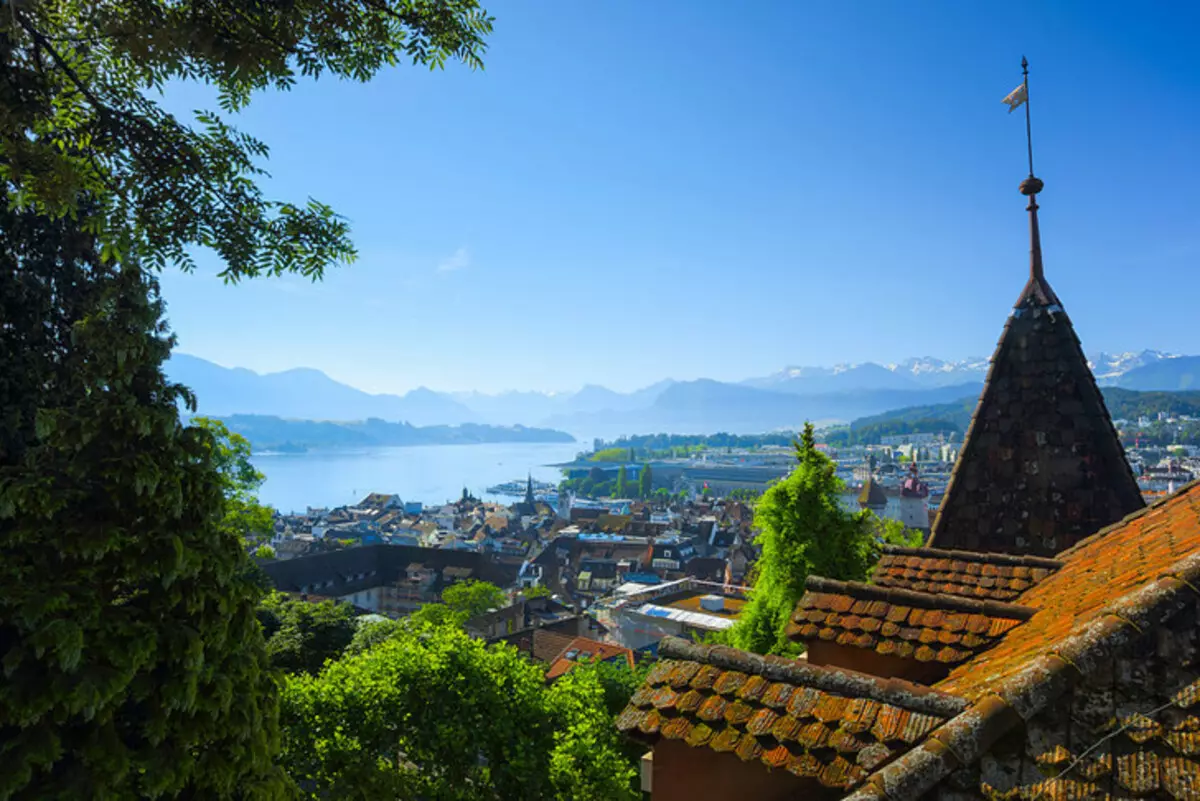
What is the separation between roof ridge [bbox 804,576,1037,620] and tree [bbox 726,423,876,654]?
333 inches

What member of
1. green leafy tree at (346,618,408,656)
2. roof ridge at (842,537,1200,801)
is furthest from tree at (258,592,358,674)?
roof ridge at (842,537,1200,801)

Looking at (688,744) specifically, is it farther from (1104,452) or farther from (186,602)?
(1104,452)

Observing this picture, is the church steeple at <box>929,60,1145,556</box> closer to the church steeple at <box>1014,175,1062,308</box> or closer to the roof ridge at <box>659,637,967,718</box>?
the church steeple at <box>1014,175,1062,308</box>

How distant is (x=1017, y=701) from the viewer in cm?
181

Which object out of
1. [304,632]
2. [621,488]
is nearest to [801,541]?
[304,632]

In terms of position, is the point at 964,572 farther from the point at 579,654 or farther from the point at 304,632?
the point at 579,654

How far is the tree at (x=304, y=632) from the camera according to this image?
1638 cm

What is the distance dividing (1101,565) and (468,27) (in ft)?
16.9

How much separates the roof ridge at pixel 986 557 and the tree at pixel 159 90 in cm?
476

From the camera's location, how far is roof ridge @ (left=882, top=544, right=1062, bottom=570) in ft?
14.5

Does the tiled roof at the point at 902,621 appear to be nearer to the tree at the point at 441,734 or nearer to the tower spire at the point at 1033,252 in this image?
the tower spire at the point at 1033,252

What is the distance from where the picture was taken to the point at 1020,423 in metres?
→ 5.43

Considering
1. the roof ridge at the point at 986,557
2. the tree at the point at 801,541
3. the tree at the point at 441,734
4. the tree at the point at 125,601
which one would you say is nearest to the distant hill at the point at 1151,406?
the tree at the point at 801,541

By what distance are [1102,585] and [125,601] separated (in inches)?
163
